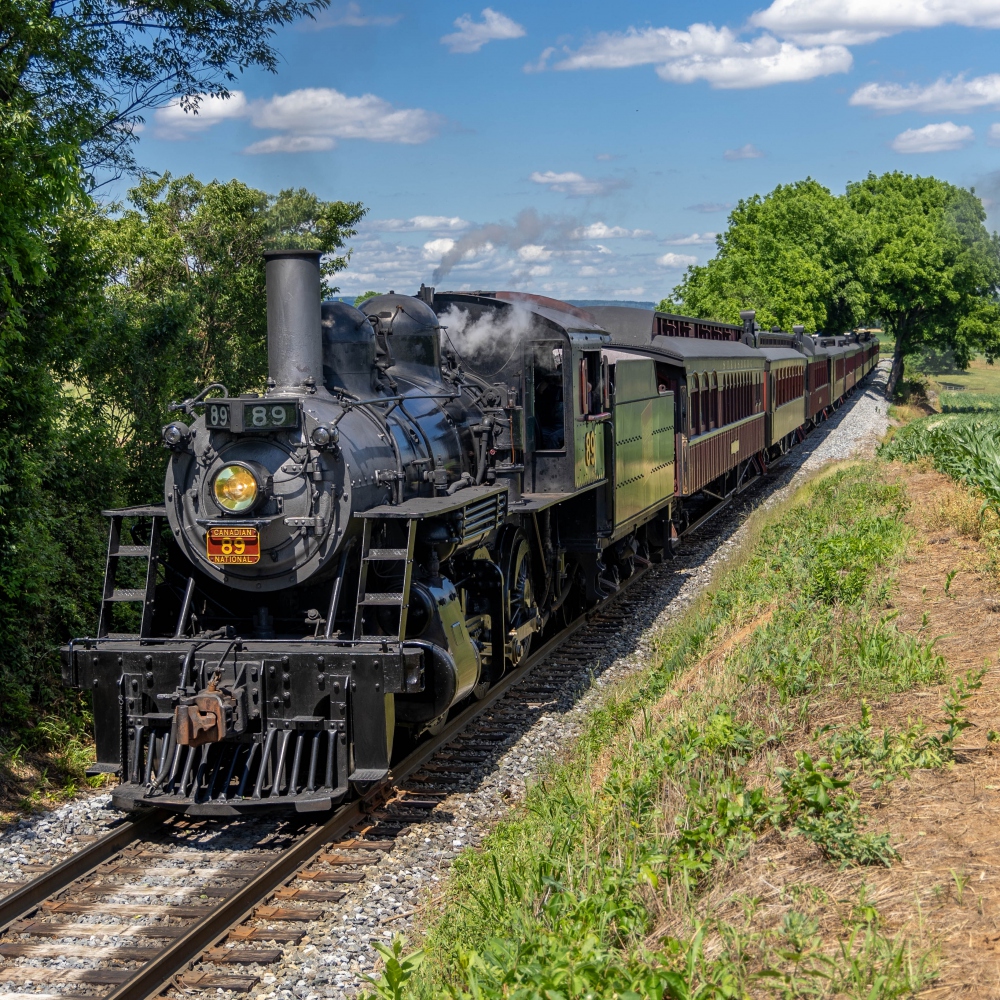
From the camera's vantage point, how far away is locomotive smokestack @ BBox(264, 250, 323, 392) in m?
7.30

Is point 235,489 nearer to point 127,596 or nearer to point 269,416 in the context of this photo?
point 269,416

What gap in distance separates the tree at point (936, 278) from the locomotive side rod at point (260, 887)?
44870mm

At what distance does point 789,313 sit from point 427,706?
137 ft

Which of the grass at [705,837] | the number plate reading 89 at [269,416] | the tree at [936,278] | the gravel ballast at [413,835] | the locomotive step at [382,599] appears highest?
the tree at [936,278]

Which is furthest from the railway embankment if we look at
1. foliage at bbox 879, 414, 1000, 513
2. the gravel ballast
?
foliage at bbox 879, 414, 1000, 513

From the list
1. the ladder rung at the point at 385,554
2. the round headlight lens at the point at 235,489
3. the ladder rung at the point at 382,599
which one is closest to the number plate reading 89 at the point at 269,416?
the round headlight lens at the point at 235,489

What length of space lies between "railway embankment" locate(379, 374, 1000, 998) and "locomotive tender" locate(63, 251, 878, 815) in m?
1.23

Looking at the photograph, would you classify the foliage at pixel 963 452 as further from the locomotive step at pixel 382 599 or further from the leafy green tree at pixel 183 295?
the leafy green tree at pixel 183 295

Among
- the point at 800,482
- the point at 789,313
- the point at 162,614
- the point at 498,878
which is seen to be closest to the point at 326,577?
the point at 162,614

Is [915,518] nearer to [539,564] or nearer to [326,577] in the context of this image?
[539,564]

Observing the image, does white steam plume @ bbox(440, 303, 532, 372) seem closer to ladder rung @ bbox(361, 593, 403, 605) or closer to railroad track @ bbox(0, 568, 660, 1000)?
ladder rung @ bbox(361, 593, 403, 605)

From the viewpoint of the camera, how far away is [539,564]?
33.4 ft

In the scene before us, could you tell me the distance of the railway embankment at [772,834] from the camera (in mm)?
3932

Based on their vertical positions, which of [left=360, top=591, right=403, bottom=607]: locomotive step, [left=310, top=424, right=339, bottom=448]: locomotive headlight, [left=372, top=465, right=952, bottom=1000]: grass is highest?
[left=310, top=424, right=339, bottom=448]: locomotive headlight
